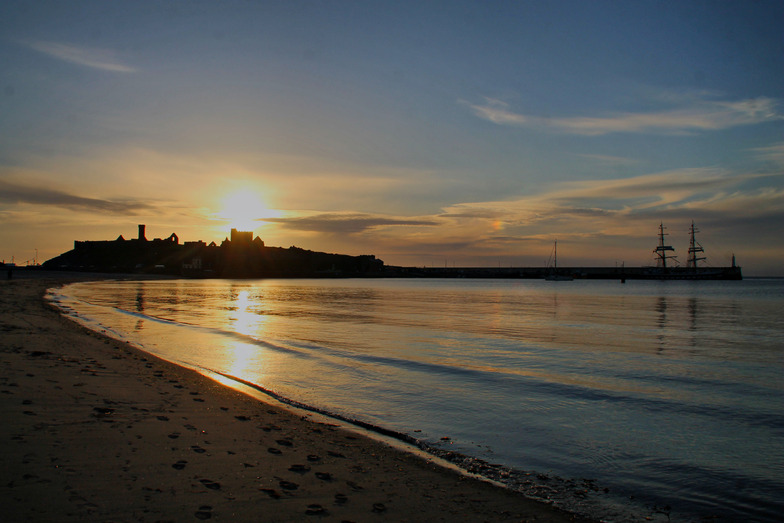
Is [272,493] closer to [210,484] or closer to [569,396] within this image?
[210,484]

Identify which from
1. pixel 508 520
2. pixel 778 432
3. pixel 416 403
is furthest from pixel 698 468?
pixel 416 403

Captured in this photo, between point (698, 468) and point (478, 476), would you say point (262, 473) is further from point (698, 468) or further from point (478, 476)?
point (698, 468)

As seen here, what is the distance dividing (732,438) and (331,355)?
39.6 ft

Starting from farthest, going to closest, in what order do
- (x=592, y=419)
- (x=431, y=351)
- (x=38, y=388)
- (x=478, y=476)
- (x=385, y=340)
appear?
(x=385, y=340)
(x=431, y=351)
(x=592, y=419)
(x=38, y=388)
(x=478, y=476)

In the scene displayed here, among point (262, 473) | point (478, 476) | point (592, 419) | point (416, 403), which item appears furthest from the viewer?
point (416, 403)

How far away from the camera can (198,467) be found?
19.1 ft

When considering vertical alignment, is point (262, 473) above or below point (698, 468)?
above

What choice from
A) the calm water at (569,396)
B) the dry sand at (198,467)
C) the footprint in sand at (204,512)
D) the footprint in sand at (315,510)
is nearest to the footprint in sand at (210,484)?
the dry sand at (198,467)

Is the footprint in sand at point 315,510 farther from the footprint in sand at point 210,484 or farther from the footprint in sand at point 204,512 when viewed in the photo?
the footprint in sand at point 210,484

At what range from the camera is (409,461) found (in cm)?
695

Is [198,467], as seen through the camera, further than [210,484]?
Yes

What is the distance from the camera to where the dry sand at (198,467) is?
473cm

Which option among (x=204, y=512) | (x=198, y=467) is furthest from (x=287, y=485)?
(x=198, y=467)

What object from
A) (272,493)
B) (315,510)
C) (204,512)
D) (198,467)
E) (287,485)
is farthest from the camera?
(198,467)
